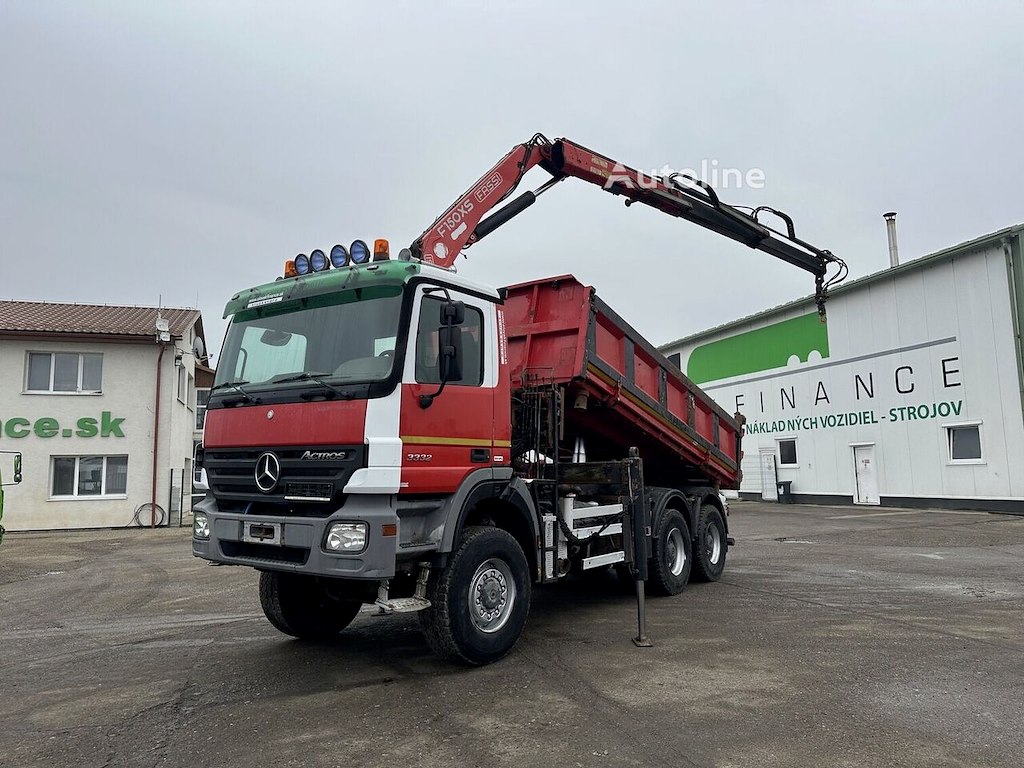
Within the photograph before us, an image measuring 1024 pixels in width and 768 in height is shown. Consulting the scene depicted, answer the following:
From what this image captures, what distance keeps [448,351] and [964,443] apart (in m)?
19.2

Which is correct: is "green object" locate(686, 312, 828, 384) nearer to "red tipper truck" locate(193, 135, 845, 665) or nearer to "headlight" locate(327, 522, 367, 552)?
"red tipper truck" locate(193, 135, 845, 665)

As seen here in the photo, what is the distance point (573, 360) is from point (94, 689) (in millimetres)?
4652

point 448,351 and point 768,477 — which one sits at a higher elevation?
point 448,351

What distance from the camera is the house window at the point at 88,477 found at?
764 inches

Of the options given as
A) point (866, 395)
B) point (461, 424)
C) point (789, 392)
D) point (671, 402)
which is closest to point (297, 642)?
point (461, 424)

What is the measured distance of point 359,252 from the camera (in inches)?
223

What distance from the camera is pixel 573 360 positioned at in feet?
22.6

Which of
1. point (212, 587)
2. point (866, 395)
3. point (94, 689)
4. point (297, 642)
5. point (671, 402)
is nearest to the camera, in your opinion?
point (94, 689)

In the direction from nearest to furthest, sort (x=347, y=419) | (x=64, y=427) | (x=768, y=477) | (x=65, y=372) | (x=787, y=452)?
1. (x=347, y=419)
2. (x=64, y=427)
3. (x=65, y=372)
4. (x=787, y=452)
5. (x=768, y=477)

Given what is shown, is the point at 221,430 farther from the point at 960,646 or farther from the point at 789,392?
the point at 789,392

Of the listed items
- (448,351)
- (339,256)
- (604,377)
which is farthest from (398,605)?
(604,377)

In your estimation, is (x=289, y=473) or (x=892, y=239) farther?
(x=892, y=239)

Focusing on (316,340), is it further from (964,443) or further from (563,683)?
(964,443)

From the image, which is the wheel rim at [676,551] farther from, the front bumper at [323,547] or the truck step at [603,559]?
the front bumper at [323,547]
